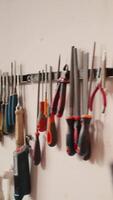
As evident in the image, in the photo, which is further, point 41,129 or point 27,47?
point 27,47

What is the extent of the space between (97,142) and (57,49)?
0.39 meters

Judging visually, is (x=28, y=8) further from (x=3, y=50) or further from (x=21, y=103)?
(x=21, y=103)

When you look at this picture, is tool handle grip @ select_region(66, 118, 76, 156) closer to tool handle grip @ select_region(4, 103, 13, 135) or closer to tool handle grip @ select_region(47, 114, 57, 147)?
tool handle grip @ select_region(47, 114, 57, 147)

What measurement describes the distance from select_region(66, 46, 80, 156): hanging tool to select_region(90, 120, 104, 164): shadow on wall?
58 millimetres

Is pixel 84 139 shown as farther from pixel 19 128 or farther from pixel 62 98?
pixel 19 128

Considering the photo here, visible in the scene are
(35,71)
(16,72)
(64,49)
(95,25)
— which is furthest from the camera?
(16,72)

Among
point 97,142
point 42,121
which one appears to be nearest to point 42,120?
point 42,121

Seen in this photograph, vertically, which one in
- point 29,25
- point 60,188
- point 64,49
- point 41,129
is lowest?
point 60,188

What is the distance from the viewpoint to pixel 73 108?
1009mm

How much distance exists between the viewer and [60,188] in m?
1.10

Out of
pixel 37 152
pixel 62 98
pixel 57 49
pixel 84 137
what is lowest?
pixel 37 152

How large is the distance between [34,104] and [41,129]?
0.46 ft

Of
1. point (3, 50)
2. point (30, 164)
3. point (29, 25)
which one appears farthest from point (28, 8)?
point (30, 164)

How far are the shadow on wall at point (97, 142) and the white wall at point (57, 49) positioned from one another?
0.04ft
